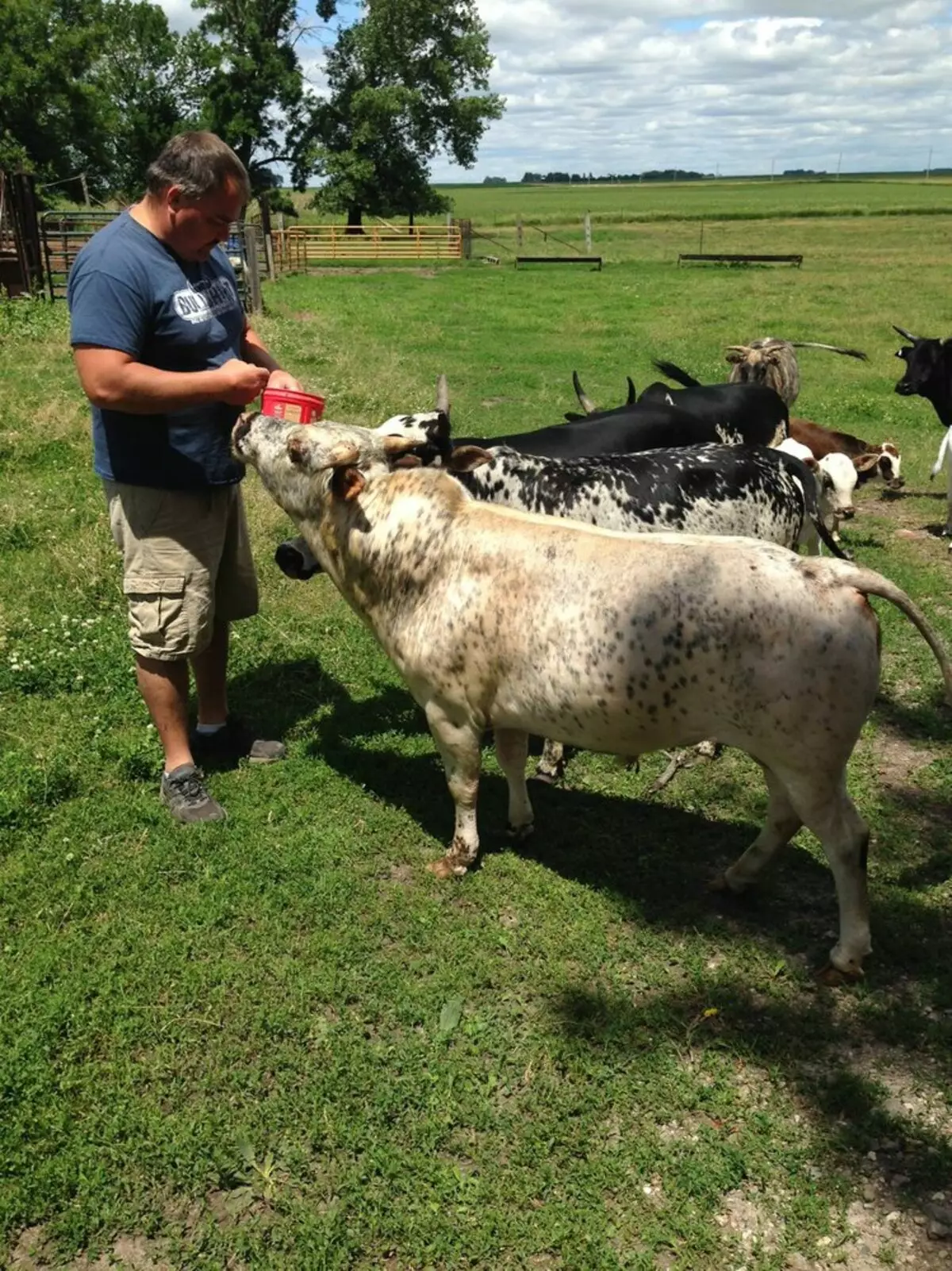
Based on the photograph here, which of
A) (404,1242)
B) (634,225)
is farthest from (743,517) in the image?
(634,225)

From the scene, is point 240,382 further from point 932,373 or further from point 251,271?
point 251,271

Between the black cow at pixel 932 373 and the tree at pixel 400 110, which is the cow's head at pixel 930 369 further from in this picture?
the tree at pixel 400 110

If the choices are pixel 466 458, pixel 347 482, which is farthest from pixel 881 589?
pixel 347 482

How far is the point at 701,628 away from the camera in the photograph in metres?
3.50

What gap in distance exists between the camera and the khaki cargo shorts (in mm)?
4301

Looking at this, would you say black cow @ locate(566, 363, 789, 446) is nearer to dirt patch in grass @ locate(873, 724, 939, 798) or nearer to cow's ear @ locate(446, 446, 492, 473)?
cow's ear @ locate(446, 446, 492, 473)

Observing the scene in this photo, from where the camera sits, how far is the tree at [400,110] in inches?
1849

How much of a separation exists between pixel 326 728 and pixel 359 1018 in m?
2.19

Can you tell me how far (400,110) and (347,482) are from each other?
48.7 m

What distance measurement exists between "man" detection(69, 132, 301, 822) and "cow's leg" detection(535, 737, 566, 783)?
1.63 m

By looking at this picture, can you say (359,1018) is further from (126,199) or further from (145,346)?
(126,199)

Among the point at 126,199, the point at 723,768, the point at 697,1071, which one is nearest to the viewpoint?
the point at 697,1071

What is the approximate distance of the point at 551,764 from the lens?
203 inches

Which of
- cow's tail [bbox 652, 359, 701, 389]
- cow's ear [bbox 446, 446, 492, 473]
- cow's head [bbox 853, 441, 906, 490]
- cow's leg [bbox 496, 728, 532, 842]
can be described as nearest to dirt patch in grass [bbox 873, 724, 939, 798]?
cow's leg [bbox 496, 728, 532, 842]
